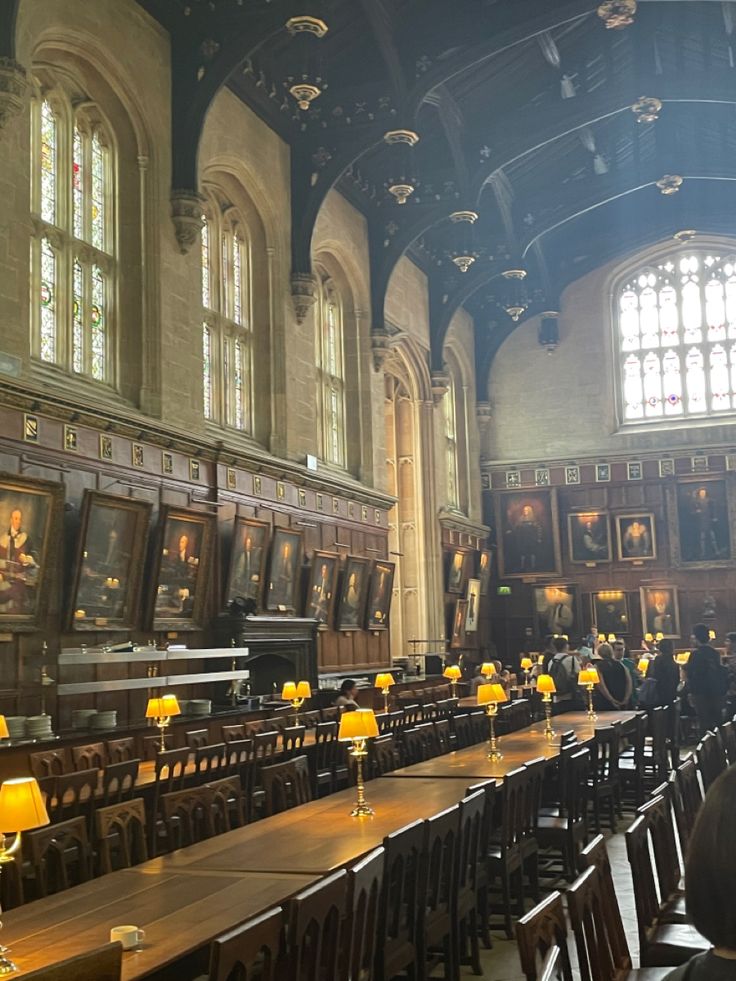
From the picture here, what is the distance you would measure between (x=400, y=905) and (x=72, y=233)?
9550 mm

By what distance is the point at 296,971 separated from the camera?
317 centimetres

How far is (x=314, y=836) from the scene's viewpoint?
5.36 meters

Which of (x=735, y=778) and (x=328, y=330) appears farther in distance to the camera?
(x=328, y=330)

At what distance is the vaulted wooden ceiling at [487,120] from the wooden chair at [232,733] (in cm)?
703

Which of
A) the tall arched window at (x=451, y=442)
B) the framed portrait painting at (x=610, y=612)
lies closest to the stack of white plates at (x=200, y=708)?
the tall arched window at (x=451, y=442)

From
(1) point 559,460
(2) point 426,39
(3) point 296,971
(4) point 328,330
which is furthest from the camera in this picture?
(1) point 559,460

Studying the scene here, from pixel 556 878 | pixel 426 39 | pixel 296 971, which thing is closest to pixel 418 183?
pixel 426 39

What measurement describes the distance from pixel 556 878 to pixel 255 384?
387 inches

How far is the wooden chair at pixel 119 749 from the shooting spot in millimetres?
8797

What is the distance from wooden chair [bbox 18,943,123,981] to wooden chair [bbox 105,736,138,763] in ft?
20.9

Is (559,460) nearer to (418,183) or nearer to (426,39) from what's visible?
(418,183)

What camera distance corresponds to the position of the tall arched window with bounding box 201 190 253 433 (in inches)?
594

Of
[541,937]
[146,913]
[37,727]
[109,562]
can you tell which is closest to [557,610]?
[109,562]

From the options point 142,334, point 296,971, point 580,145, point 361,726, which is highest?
point 580,145
